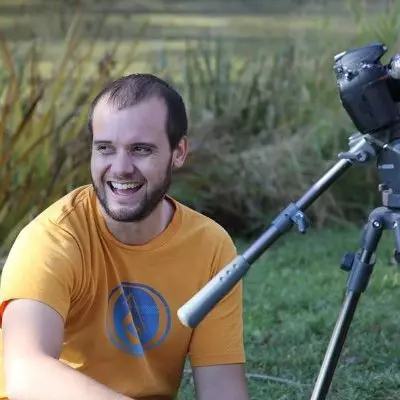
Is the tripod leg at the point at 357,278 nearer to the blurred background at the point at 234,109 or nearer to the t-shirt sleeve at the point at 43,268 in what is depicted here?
the t-shirt sleeve at the point at 43,268

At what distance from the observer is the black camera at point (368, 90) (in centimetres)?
225

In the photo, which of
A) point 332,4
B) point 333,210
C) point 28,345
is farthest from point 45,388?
point 332,4

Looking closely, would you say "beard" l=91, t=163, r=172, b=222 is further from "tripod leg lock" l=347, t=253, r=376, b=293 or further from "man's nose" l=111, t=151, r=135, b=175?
"tripod leg lock" l=347, t=253, r=376, b=293

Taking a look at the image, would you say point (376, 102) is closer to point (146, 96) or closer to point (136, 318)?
point (146, 96)

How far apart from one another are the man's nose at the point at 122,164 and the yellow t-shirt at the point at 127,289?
6.6 inches

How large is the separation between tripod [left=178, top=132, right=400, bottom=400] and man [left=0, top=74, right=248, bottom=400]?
1.16 ft

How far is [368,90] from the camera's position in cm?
225

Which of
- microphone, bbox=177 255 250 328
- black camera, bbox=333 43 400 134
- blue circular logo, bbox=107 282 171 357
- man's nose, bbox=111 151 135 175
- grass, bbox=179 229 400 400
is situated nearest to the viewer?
microphone, bbox=177 255 250 328

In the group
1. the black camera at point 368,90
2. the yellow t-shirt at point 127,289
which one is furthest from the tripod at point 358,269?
the yellow t-shirt at point 127,289

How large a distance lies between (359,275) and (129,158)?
21.6 inches

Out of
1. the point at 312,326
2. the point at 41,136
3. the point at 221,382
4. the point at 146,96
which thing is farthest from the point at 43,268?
the point at 41,136

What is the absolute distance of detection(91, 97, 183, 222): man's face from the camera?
2.51 meters

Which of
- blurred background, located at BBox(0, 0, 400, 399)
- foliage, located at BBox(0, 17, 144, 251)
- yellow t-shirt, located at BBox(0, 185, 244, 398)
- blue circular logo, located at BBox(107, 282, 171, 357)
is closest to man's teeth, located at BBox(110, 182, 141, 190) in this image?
yellow t-shirt, located at BBox(0, 185, 244, 398)

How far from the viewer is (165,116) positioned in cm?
259
